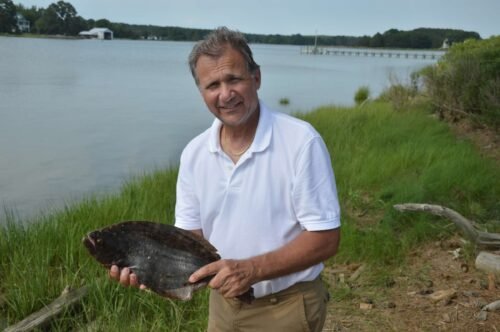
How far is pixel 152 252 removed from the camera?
7.73 ft

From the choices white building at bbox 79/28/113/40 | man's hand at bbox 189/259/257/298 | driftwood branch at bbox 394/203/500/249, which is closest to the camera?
man's hand at bbox 189/259/257/298

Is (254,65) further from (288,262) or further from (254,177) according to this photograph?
(288,262)

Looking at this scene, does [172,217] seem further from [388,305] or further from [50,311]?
Result: [388,305]

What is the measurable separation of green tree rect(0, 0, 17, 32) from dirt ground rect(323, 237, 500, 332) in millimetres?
91715

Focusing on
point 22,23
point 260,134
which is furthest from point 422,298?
point 22,23

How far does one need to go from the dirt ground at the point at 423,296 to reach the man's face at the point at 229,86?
8.33ft

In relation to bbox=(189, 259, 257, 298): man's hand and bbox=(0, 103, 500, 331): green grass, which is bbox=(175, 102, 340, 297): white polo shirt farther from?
bbox=(0, 103, 500, 331): green grass

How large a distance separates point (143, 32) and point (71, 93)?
370 ft

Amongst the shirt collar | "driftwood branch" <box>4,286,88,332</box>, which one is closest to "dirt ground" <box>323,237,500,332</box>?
"driftwood branch" <box>4,286,88,332</box>

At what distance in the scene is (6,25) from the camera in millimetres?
89062

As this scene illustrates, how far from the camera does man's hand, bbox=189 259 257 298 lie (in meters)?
2.00

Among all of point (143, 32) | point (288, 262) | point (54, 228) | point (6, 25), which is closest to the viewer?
point (288, 262)

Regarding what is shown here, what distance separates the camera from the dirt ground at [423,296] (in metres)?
4.19

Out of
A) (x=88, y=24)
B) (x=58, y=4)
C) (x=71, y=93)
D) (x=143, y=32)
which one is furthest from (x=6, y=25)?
(x=71, y=93)
